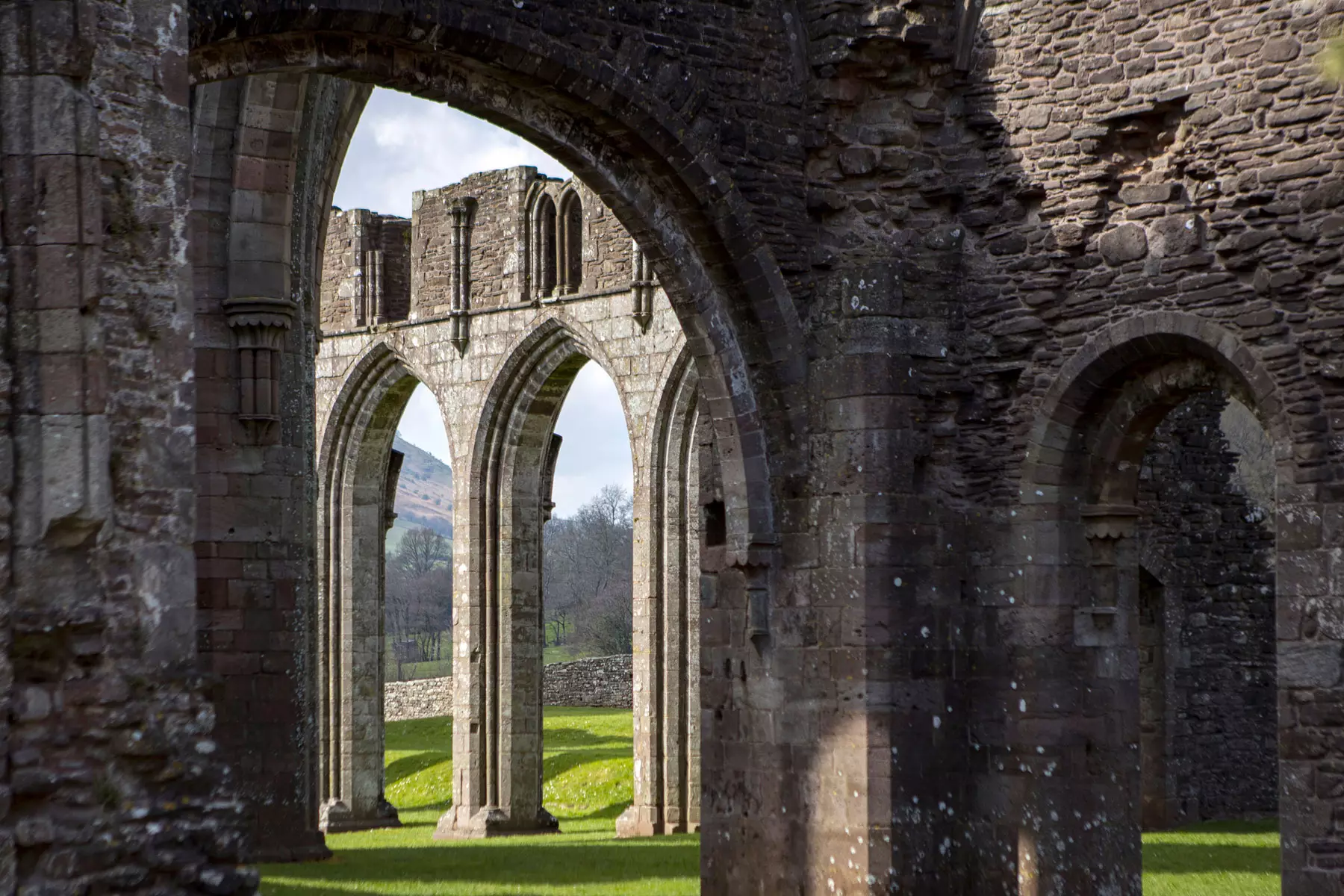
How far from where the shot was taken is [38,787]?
17.5 ft

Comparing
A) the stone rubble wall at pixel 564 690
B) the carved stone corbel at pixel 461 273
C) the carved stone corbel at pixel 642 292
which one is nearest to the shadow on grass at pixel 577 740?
the stone rubble wall at pixel 564 690

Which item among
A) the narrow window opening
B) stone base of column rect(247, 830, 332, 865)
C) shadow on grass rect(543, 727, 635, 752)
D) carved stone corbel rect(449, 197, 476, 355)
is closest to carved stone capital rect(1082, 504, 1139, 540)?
the narrow window opening

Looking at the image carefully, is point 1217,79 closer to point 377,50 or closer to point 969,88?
Result: point 969,88

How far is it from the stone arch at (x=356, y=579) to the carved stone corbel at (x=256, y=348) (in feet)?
26.6

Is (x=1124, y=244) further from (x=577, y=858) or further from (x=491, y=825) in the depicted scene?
(x=491, y=825)

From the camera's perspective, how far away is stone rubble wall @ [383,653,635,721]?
96.5 feet

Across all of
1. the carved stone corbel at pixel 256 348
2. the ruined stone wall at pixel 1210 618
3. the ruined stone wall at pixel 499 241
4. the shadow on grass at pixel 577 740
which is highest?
the ruined stone wall at pixel 499 241

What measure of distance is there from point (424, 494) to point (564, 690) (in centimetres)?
14009

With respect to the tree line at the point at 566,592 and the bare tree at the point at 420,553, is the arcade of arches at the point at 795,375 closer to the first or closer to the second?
the tree line at the point at 566,592

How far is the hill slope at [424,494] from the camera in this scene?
153500mm

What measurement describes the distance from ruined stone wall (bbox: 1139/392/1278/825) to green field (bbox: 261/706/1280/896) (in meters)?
0.60

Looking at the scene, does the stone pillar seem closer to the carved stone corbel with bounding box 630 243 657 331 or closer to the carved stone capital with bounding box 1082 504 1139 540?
the carved stone corbel with bounding box 630 243 657 331

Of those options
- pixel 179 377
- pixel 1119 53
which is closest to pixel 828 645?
pixel 1119 53

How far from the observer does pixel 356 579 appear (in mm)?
20297
